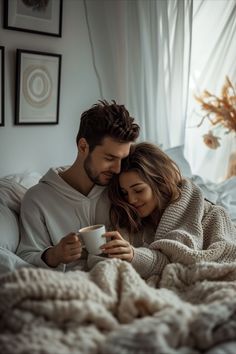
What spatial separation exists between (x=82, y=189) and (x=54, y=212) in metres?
0.15

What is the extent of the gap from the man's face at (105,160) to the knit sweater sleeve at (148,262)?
12.9 inches

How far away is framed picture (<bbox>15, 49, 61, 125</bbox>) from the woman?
0.75m

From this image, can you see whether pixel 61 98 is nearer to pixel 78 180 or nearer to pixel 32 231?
pixel 78 180

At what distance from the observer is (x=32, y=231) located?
1.91m

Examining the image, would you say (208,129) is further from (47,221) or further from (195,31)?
(47,221)

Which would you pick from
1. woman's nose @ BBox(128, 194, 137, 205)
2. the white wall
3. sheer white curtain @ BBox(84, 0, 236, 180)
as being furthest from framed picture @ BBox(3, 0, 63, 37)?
woman's nose @ BBox(128, 194, 137, 205)

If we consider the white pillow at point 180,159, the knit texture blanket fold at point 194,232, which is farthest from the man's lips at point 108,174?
the white pillow at point 180,159

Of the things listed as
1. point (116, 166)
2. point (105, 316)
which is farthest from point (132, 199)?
point (105, 316)

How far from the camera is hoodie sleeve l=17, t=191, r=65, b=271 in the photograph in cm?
187

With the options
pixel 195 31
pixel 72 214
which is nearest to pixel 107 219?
pixel 72 214

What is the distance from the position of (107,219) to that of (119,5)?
1369 millimetres

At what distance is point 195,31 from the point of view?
10.1 ft

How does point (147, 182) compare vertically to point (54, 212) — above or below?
above

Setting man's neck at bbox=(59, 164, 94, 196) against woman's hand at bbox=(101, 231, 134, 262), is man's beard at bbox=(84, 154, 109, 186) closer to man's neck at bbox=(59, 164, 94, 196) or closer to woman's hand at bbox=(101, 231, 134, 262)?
man's neck at bbox=(59, 164, 94, 196)
